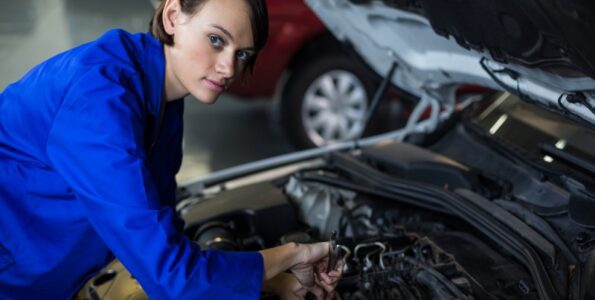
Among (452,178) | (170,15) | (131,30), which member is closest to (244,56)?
(170,15)

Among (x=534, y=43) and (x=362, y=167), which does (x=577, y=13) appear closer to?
(x=534, y=43)

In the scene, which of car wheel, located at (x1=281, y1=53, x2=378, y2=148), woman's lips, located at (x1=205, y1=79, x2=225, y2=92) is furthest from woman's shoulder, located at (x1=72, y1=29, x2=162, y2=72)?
car wheel, located at (x1=281, y1=53, x2=378, y2=148)

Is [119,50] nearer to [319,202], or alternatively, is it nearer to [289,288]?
[289,288]

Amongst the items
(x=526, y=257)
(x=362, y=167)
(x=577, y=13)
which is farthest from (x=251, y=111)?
(x=577, y=13)

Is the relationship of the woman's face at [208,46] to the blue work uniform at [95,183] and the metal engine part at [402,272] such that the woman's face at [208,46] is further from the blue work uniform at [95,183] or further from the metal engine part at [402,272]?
the metal engine part at [402,272]

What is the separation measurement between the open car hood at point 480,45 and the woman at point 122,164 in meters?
0.54

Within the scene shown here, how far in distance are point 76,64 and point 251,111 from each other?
4546mm

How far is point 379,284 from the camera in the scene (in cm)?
170

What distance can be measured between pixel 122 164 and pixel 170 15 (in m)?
0.37

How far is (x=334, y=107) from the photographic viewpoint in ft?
15.9

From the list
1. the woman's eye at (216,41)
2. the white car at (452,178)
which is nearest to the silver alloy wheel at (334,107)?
the white car at (452,178)

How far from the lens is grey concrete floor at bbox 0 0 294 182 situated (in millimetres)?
4203

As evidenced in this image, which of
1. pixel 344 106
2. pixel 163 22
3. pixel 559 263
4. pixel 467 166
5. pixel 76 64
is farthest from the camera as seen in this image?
pixel 344 106

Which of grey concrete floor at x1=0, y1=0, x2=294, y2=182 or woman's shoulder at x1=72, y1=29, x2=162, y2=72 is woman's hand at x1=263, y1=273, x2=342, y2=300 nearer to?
woman's shoulder at x1=72, y1=29, x2=162, y2=72
